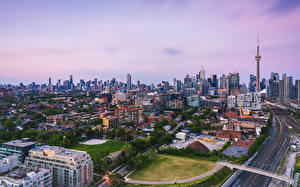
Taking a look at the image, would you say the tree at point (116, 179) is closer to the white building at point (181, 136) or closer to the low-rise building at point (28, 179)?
the low-rise building at point (28, 179)

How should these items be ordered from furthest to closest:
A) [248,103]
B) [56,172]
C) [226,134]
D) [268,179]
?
[248,103] < [226,134] < [268,179] < [56,172]

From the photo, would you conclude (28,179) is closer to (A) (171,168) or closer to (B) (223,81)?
(A) (171,168)

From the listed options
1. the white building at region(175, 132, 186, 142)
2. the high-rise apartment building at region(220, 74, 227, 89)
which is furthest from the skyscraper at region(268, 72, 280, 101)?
the white building at region(175, 132, 186, 142)

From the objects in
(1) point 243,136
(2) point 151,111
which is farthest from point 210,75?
(1) point 243,136

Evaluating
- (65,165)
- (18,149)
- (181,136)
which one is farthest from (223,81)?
(65,165)

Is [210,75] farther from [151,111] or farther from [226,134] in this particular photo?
[226,134]

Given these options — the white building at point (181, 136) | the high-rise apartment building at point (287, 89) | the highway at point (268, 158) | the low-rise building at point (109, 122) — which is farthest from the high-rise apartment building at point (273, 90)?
the low-rise building at point (109, 122)
